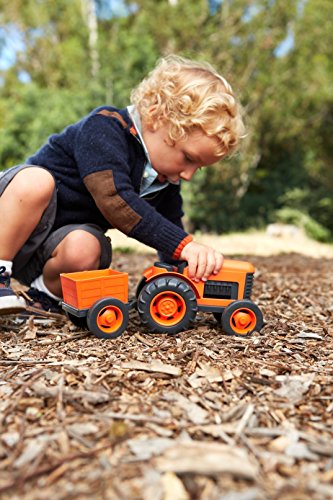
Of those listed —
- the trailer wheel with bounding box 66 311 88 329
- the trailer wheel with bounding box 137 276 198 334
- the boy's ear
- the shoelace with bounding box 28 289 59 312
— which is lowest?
the trailer wheel with bounding box 66 311 88 329

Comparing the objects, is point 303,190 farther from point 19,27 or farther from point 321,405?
point 321,405

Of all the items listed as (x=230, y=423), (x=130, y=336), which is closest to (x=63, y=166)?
(x=130, y=336)

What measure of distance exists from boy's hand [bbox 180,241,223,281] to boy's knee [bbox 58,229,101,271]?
580 millimetres

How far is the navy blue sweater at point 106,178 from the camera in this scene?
2.57 metres

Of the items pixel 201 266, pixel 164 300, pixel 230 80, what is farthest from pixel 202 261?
pixel 230 80

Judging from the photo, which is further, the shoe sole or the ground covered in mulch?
the shoe sole

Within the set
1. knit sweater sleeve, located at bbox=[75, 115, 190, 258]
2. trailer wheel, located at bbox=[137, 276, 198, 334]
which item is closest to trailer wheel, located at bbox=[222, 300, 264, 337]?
trailer wheel, located at bbox=[137, 276, 198, 334]

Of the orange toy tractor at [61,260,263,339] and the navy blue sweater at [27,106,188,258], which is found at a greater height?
the navy blue sweater at [27,106,188,258]

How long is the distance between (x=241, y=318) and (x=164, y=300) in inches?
16.0

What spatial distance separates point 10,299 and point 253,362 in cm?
120

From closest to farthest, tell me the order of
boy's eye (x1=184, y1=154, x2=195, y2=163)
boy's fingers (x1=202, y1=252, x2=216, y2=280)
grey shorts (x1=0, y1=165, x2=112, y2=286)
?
boy's fingers (x1=202, y1=252, x2=216, y2=280) < boy's eye (x1=184, y1=154, x2=195, y2=163) < grey shorts (x1=0, y1=165, x2=112, y2=286)

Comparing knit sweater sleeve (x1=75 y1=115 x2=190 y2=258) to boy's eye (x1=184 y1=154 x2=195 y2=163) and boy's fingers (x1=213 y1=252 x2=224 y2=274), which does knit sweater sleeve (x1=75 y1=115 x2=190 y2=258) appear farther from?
boy's eye (x1=184 y1=154 x2=195 y2=163)

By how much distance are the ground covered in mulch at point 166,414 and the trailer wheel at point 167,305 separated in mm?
66

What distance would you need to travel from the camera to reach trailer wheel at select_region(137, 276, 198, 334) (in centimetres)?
242
